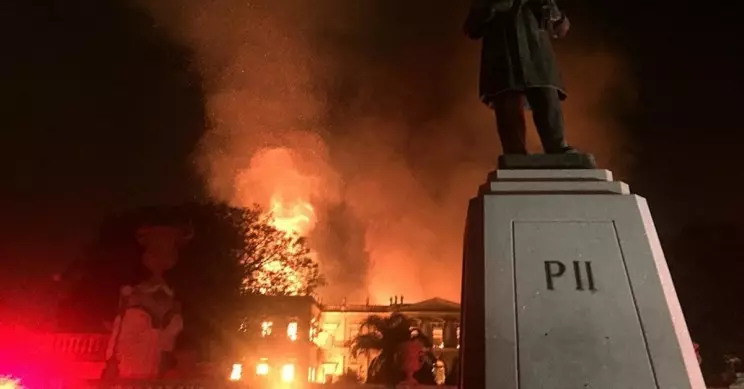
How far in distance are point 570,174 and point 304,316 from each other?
43297mm

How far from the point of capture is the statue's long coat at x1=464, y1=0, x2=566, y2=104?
17.9 feet

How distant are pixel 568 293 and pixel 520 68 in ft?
7.86

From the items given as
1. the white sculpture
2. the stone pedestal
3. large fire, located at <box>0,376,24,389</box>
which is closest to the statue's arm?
the stone pedestal

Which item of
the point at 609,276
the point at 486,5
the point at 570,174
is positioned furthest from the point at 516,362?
the point at 486,5

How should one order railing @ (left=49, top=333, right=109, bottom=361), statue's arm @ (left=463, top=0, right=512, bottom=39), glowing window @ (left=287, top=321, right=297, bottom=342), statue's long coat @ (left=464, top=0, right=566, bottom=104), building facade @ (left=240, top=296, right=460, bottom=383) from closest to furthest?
statue's long coat @ (left=464, top=0, right=566, bottom=104)
statue's arm @ (left=463, top=0, right=512, bottom=39)
railing @ (left=49, top=333, right=109, bottom=361)
building facade @ (left=240, top=296, right=460, bottom=383)
glowing window @ (left=287, top=321, right=297, bottom=342)

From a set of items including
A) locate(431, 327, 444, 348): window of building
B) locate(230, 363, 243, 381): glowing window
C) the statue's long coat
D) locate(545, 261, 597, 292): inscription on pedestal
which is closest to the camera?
locate(545, 261, 597, 292): inscription on pedestal

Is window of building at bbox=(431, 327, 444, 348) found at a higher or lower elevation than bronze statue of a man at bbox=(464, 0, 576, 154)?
higher

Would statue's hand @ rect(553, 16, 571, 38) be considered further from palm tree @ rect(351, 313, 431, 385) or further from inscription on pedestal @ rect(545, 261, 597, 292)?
palm tree @ rect(351, 313, 431, 385)

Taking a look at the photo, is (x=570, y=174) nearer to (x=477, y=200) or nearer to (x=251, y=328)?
(x=477, y=200)

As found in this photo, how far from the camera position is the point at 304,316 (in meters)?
46.3

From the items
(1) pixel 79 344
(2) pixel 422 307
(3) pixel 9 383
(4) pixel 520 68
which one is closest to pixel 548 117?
(4) pixel 520 68

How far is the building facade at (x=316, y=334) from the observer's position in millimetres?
29191

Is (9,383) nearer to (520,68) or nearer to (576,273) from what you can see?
(520,68)

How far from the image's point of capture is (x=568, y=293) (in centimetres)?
400
